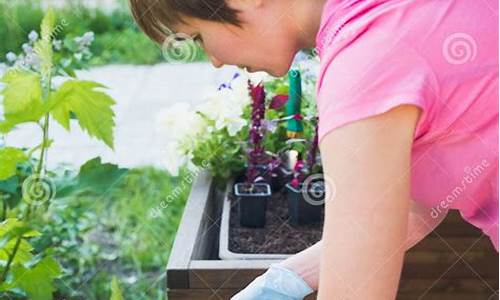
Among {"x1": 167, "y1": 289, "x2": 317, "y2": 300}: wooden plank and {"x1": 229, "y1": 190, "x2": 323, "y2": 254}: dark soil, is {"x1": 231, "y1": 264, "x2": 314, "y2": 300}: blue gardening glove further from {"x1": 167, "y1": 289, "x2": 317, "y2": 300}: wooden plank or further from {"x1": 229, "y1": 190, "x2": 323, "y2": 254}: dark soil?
{"x1": 229, "y1": 190, "x2": 323, "y2": 254}: dark soil

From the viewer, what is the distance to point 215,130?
2.60 meters

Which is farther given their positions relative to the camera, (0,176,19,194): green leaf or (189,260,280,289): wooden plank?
(0,176,19,194): green leaf

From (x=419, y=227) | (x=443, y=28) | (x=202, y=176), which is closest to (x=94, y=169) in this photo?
(x=202, y=176)

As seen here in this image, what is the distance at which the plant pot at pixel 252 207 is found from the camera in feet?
7.79

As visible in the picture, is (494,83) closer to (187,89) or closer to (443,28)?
(443,28)

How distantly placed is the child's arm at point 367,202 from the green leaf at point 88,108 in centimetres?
76

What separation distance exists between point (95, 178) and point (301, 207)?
0.55m

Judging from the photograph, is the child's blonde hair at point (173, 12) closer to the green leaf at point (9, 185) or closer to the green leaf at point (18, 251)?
the green leaf at point (18, 251)

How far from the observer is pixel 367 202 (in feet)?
3.86

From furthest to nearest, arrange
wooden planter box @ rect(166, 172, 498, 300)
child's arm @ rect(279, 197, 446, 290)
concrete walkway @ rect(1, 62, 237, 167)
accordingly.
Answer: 1. concrete walkway @ rect(1, 62, 237, 167)
2. wooden planter box @ rect(166, 172, 498, 300)
3. child's arm @ rect(279, 197, 446, 290)

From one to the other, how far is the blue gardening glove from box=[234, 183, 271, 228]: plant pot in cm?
69
